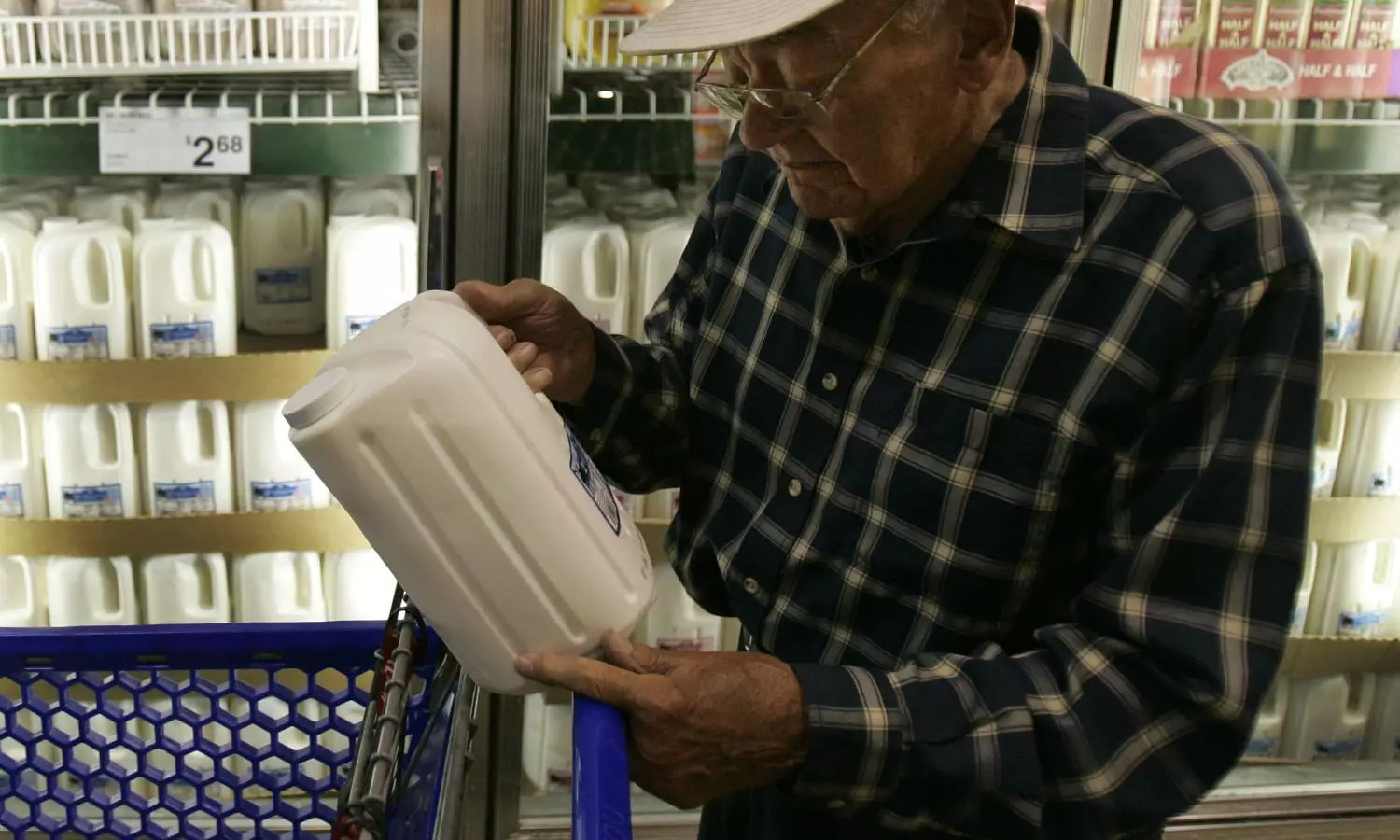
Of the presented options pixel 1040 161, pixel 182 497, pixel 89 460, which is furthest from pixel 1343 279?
pixel 89 460

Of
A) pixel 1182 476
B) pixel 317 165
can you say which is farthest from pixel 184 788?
pixel 1182 476

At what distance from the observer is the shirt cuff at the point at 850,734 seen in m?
0.85

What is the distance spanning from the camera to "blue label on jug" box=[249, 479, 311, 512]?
1950mm

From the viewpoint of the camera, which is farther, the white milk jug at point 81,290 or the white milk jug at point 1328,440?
the white milk jug at point 1328,440

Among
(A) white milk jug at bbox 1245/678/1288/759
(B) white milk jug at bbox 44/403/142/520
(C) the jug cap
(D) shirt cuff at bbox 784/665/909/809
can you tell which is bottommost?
(A) white milk jug at bbox 1245/678/1288/759

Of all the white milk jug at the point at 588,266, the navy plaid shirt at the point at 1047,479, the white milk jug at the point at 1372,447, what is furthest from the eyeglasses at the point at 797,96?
the white milk jug at the point at 1372,447

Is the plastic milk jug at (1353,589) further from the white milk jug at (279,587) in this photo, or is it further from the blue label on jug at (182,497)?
the blue label on jug at (182,497)

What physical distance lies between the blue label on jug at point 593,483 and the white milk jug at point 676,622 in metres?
1.15

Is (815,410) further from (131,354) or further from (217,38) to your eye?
(131,354)

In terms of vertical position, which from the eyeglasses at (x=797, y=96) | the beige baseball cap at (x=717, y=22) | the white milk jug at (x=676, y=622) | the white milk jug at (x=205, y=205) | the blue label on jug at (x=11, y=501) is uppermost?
the beige baseball cap at (x=717, y=22)

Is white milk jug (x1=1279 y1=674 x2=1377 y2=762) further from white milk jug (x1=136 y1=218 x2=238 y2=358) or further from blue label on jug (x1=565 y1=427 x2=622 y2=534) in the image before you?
white milk jug (x1=136 y1=218 x2=238 y2=358)

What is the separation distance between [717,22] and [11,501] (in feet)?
5.26

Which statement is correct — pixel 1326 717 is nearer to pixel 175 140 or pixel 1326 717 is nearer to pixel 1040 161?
pixel 1040 161

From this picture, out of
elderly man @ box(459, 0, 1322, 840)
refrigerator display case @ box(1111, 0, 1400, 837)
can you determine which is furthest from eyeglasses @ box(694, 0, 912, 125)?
refrigerator display case @ box(1111, 0, 1400, 837)
